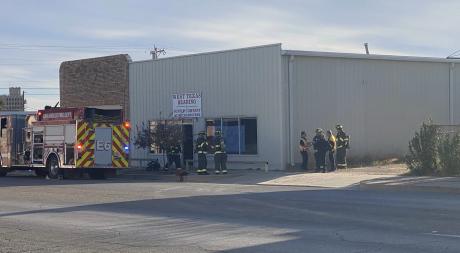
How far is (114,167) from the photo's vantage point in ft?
96.0

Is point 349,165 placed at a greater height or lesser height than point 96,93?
lesser

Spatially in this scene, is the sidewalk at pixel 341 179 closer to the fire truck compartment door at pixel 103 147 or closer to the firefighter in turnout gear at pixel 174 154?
the firefighter in turnout gear at pixel 174 154

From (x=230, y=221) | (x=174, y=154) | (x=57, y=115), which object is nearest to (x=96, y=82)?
(x=174, y=154)

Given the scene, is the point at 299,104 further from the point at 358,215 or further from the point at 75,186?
the point at 358,215

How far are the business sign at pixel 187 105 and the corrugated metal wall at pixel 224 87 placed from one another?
0.88 ft

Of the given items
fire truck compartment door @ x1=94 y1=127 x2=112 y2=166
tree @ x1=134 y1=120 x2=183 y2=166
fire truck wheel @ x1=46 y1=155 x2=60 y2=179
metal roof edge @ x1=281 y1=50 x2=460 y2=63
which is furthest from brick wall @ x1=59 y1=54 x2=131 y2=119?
metal roof edge @ x1=281 y1=50 x2=460 y2=63

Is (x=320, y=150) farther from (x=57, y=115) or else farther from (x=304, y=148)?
(x=57, y=115)

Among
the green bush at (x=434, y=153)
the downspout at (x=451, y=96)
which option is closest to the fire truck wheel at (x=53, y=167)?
the green bush at (x=434, y=153)

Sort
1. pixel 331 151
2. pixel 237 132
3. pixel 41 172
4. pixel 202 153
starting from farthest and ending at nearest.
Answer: pixel 237 132 < pixel 41 172 < pixel 202 153 < pixel 331 151

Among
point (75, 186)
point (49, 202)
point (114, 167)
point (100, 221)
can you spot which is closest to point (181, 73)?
point (114, 167)

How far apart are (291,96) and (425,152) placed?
6.98 m

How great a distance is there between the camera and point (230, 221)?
1372cm

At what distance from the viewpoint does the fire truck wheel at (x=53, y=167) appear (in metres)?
29.2

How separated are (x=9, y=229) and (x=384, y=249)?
22.2 ft
